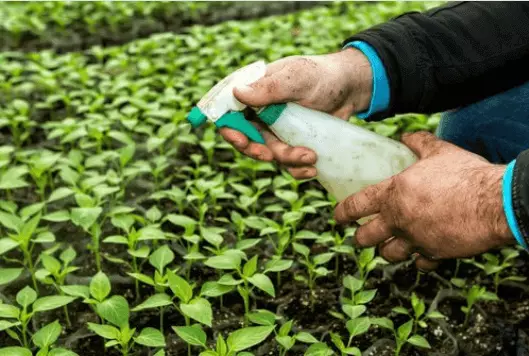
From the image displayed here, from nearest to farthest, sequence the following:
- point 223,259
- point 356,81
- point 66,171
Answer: point 223,259
point 356,81
point 66,171

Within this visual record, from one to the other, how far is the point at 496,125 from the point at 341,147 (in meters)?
0.51

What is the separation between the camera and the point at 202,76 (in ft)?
8.57

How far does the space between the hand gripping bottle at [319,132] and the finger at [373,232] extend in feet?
0.28

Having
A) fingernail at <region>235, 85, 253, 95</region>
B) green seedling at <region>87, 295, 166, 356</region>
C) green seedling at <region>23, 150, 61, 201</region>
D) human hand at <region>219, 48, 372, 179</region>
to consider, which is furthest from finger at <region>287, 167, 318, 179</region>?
green seedling at <region>23, 150, 61, 201</region>

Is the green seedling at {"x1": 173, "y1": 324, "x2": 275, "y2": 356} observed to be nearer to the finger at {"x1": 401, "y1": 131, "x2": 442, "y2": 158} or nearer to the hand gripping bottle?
the hand gripping bottle

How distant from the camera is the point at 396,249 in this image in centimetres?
141

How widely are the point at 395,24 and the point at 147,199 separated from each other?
86 centimetres

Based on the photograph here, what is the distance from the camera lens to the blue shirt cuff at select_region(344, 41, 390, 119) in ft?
4.95

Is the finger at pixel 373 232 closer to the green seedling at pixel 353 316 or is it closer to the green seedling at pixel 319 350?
the green seedling at pixel 353 316

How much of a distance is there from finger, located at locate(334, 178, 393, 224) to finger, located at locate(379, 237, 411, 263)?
97mm

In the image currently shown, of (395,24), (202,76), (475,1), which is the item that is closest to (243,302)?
(395,24)

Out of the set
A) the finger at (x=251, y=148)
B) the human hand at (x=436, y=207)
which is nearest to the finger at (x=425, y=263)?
the human hand at (x=436, y=207)

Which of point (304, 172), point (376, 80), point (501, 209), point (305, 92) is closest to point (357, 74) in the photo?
point (376, 80)

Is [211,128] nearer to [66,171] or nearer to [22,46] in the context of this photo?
[66,171]
